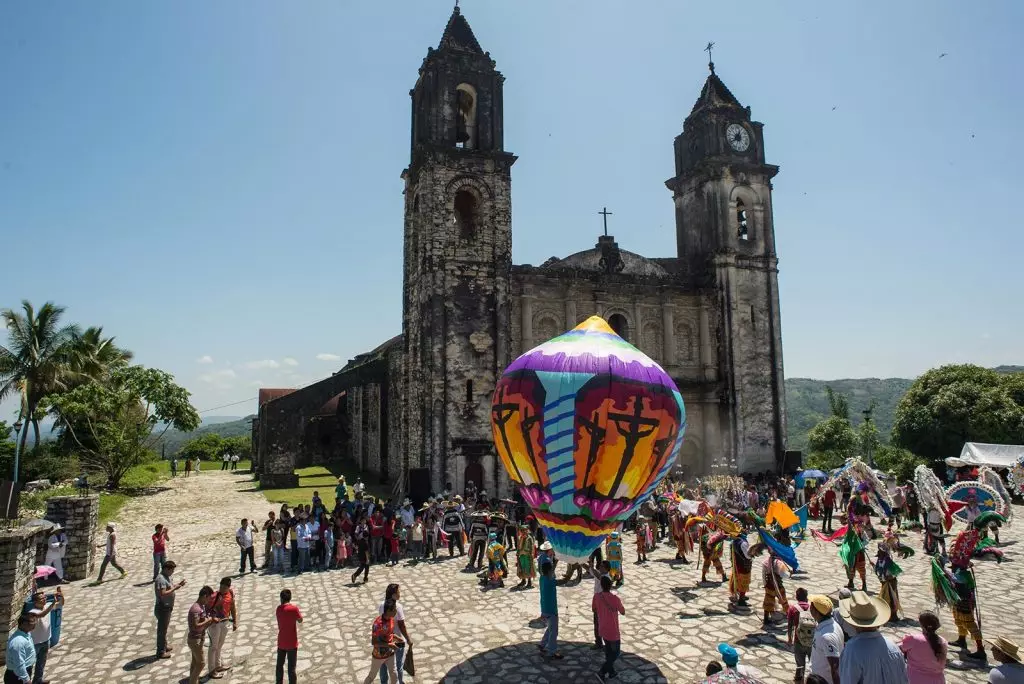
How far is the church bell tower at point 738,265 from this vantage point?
94.0 feet

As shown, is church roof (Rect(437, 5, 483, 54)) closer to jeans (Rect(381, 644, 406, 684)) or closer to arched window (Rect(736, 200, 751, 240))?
arched window (Rect(736, 200, 751, 240))

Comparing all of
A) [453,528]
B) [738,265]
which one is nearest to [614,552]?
[453,528]

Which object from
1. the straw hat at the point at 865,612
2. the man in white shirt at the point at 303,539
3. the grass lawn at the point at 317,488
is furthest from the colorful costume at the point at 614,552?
the grass lawn at the point at 317,488

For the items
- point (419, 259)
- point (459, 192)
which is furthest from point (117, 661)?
point (459, 192)

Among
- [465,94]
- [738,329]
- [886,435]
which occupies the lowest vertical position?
[886,435]

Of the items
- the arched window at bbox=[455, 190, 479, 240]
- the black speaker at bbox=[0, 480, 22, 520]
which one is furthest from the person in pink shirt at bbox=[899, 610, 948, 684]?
the arched window at bbox=[455, 190, 479, 240]

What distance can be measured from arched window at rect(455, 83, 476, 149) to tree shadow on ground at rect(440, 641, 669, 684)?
21307 mm

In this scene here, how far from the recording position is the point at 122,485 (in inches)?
1110

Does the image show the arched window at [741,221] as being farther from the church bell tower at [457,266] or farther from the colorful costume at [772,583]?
the colorful costume at [772,583]

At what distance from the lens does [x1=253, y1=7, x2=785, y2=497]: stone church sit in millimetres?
23906

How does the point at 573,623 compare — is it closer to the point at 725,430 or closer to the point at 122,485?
the point at 725,430

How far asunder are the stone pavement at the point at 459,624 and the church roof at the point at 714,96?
75.2 ft

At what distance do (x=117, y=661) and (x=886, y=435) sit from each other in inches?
4890

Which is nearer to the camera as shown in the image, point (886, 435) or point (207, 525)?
point (207, 525)
